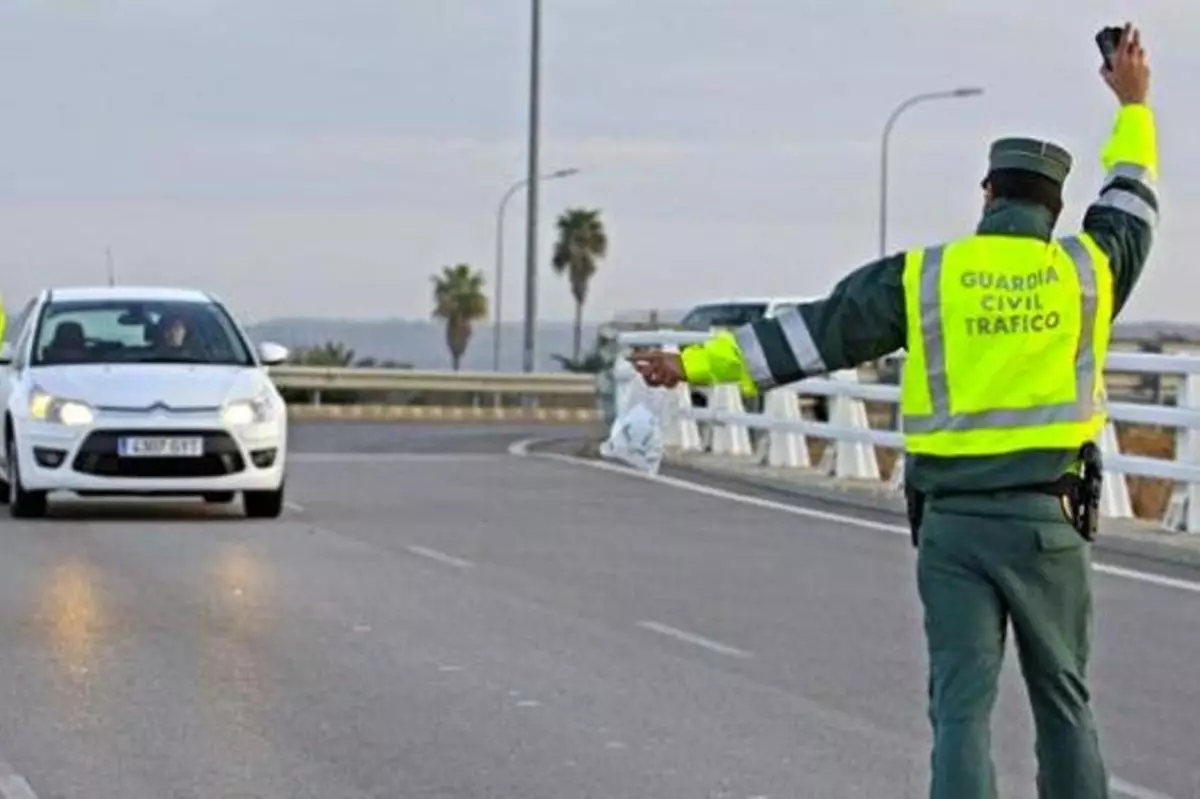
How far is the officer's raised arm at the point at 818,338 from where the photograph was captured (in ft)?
24.4

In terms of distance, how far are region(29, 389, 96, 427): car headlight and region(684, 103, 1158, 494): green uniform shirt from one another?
1244 cm

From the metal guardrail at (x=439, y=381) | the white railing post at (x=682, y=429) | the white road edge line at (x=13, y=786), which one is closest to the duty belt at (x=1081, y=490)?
the white road edge line at (x=13, y=786)

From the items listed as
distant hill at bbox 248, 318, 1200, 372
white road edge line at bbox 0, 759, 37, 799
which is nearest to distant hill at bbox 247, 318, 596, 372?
distant hill at bbox 248, 318, 1200, 372

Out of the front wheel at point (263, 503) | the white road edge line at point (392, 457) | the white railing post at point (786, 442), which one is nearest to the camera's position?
the front wheel at point (263, 503)

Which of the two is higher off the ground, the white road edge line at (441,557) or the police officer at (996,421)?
the police officer at (996,421)

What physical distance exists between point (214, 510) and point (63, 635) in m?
7.68

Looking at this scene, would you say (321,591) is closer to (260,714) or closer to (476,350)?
(260,714)

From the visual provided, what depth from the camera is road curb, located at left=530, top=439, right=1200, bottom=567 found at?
61.2 ft

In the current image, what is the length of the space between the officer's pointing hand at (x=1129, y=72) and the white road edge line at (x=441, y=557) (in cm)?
983

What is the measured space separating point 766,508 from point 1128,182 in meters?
15.1

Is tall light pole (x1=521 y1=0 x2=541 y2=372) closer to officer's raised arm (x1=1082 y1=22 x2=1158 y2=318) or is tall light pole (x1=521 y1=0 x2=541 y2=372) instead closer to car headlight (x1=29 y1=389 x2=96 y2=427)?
car headlight (x1=29 y1=389 x2=96 y2=427)

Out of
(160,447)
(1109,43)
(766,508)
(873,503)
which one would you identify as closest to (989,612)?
(1109,43)

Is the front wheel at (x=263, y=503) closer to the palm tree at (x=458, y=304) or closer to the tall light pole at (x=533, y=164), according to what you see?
the tall light pole at (x=533, y=164)

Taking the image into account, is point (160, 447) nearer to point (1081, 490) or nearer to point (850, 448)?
point (850, 448)
